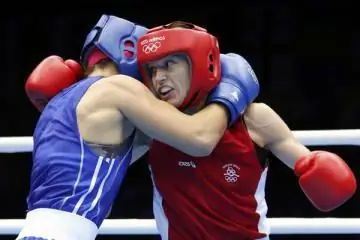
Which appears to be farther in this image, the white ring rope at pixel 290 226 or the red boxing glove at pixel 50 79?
the white ring rope at pixel 290 226

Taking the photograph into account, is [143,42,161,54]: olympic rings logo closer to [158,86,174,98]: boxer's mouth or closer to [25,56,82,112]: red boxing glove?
[158,86,174,98]: boxer's mouth

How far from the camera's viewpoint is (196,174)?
1.63 meters

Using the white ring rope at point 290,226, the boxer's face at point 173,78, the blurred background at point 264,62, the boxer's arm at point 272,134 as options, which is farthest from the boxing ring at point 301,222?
the blurred background at point 264,62

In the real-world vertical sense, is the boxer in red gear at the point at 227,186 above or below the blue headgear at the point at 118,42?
below

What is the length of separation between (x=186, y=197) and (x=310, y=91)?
10.2 feet

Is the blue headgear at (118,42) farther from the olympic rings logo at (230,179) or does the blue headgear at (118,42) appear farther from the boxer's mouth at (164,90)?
the olympic rings logo at (230,179)

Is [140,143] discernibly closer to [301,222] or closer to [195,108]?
[195,108]

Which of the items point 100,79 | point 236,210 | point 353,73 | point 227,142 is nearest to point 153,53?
point 100,79

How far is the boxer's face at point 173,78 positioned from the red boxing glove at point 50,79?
0.27 meters

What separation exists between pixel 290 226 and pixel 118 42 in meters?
0.73

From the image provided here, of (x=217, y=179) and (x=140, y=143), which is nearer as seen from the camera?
(x=217, y=179)

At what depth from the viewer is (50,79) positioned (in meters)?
1.76

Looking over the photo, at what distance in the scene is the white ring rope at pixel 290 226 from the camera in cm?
201

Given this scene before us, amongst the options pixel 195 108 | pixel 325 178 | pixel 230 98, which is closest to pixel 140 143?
pixel 195 108
